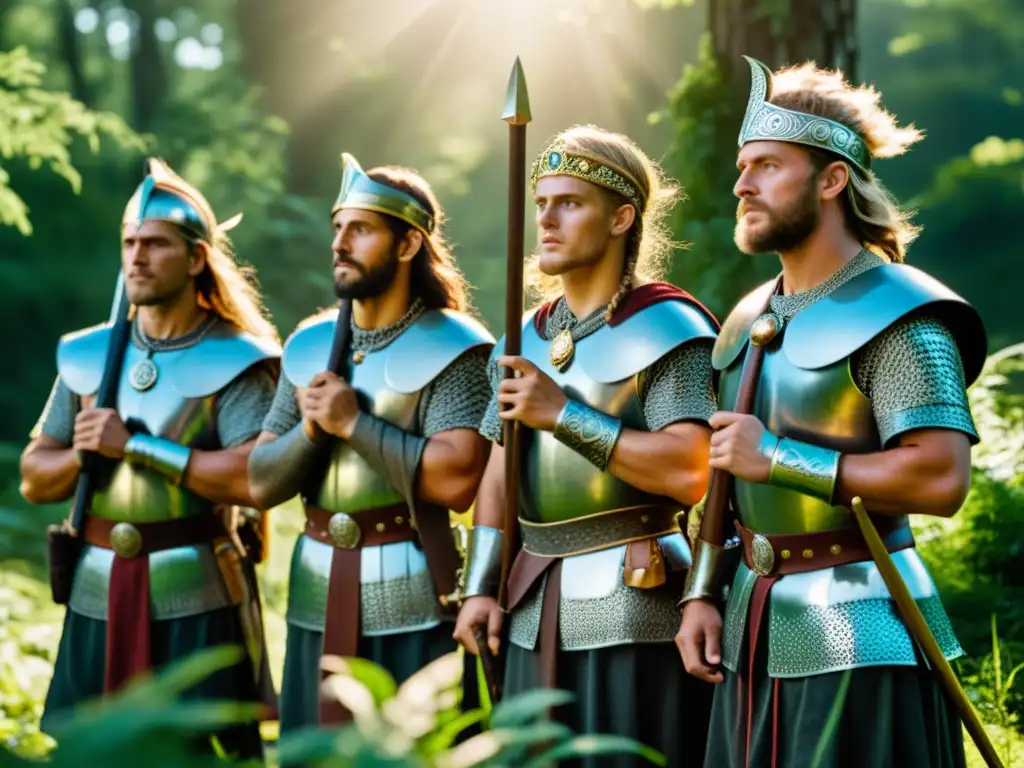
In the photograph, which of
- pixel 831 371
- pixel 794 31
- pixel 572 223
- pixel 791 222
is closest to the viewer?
pixel 831 371

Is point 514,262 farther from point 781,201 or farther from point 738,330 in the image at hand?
point 781,201

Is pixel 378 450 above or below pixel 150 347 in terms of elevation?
below

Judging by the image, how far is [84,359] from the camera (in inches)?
209

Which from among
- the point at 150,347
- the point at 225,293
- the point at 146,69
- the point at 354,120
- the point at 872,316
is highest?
the point at 146,69

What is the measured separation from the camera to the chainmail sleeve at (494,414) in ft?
13.8

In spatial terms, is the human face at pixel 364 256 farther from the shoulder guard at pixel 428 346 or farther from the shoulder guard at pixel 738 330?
the shoulder guard at pixel 738 330

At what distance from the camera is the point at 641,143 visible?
1568 cm

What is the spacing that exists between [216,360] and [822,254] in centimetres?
241

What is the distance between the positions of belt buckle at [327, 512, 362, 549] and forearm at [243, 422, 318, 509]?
17 centimetres

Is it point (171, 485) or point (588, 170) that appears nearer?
point (588, 170)

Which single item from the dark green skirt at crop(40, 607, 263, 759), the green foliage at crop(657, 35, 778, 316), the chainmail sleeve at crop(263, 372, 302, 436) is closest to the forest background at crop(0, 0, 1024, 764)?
the green foliage at crop(657, 35, 778, 316)

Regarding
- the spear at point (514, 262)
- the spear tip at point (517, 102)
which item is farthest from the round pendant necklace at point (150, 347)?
the spear tip at point (517, 102)

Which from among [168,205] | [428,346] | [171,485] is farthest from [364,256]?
[171,485]

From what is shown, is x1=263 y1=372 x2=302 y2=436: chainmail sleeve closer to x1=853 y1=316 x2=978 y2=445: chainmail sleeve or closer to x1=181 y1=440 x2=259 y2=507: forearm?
x1=181 y1=440 x2=259 y2=507: forearm
